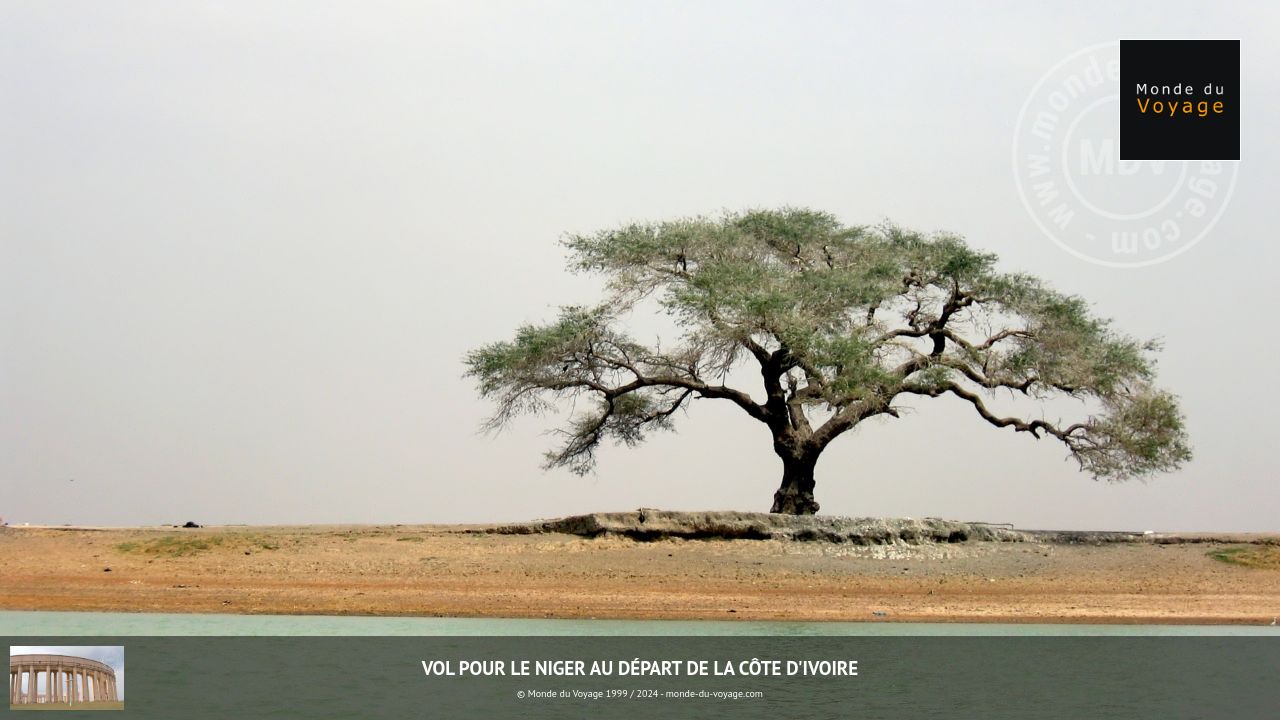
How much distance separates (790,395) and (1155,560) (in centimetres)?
822

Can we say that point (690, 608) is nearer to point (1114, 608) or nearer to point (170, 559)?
point (1114, 608)

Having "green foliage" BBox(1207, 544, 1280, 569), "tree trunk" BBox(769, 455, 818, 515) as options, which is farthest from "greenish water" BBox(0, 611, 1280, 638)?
"tree trunk" BBox(769, 455, 818, 515)

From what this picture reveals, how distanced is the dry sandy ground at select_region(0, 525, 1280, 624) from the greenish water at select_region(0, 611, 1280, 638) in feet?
1.40

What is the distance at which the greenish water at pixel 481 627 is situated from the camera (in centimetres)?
1931

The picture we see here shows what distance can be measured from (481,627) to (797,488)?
11680 millimetres
